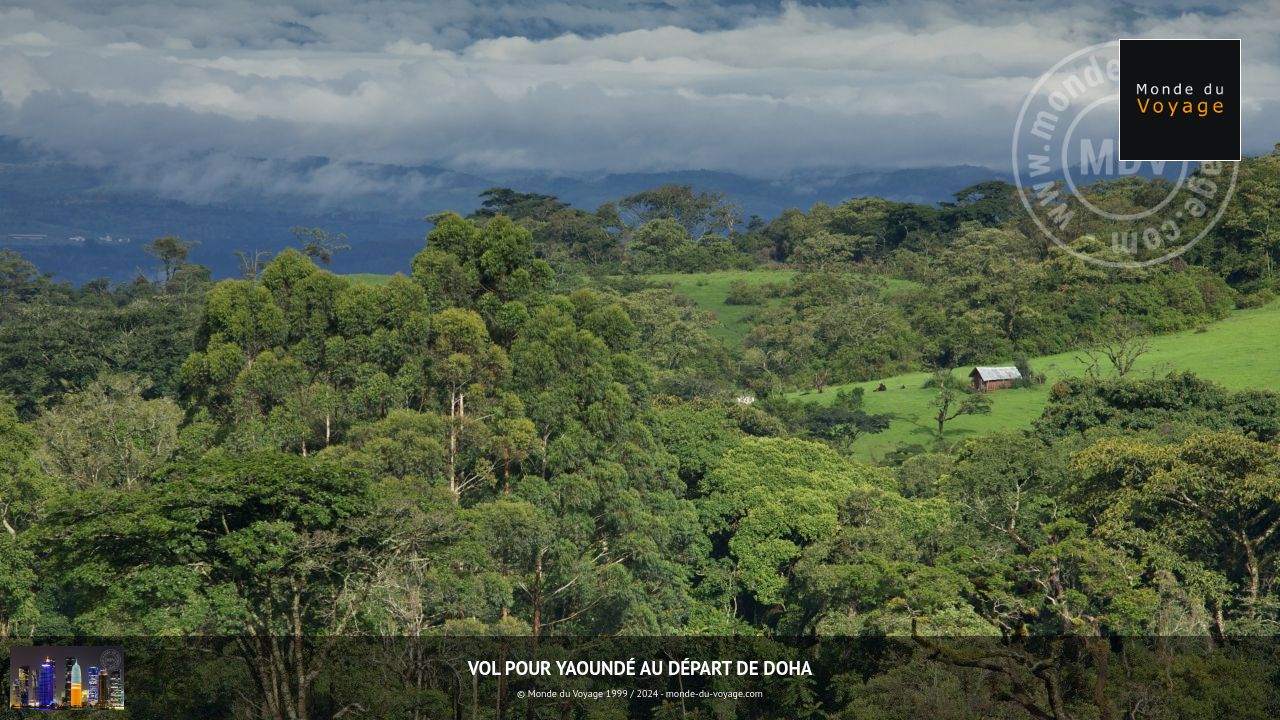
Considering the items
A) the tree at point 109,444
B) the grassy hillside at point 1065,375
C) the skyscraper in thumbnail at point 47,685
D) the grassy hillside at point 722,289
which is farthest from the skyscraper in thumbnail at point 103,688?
the grassy hillside at point 722,289

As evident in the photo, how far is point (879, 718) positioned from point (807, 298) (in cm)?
5627

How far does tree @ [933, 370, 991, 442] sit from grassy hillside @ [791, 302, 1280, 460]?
35 centimetres

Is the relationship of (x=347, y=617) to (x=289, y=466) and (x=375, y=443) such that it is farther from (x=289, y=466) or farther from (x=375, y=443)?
(x=375, y=443)

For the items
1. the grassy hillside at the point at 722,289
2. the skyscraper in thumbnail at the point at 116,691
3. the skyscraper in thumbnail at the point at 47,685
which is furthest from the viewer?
the grassy hillside at the point at 722,289

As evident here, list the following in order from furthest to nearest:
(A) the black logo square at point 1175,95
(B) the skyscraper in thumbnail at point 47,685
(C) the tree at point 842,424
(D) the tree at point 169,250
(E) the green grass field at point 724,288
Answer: (D) the tree at point 169,250
(E) the green grass field at point 724,288
(C) the tree at point 842,424
(A) the black logo square at point 1175,95
(B) the skyscraper in thumbnail at point 47,685

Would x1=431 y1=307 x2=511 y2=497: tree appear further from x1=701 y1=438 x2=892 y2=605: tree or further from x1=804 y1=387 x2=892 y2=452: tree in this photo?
x1=804 y1=387 x2=892 y2=452: tree

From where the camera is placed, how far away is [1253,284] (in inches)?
2712

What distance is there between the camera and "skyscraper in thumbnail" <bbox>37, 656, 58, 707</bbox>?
21.3m

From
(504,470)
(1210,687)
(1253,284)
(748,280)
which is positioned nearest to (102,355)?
(504,470)

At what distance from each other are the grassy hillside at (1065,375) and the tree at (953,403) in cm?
35

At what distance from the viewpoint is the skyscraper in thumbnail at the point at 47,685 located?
69.9 feet

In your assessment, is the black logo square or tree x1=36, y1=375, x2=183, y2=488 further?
the black logo square

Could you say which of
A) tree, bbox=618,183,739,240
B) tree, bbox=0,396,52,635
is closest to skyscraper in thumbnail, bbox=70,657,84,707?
tree, bbox=0,396,52,635

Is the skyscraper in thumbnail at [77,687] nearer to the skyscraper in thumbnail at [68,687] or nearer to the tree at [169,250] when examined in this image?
the skyscraper in thumbnail at [68,687]
